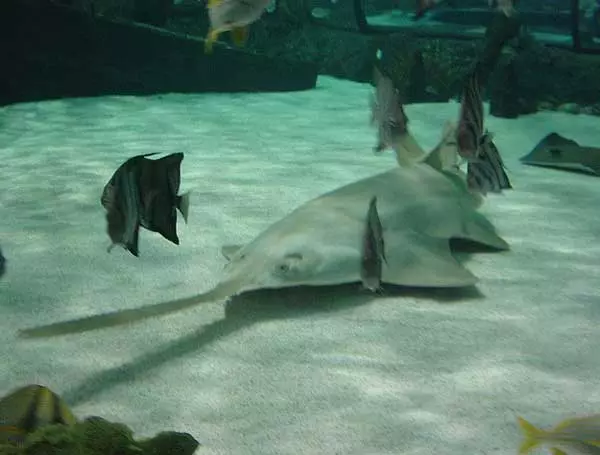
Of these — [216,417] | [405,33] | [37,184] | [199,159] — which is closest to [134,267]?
[216,417]

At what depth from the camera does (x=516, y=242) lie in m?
3.95

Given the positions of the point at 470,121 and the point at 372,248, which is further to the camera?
the point at 470,121

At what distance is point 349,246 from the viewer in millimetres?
2902

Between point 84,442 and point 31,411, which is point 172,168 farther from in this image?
point 84,442

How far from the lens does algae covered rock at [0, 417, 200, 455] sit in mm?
1430

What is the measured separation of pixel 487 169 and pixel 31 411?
267 cm

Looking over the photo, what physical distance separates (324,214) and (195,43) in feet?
27.7

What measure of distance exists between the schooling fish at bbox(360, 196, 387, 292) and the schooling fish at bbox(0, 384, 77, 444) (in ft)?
4.03

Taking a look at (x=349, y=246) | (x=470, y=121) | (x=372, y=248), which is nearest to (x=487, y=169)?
(x=470, y=121)

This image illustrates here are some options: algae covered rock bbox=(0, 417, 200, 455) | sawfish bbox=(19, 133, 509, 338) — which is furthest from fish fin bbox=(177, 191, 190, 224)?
algae covered rock bbox=(0, 417, 200, 455)

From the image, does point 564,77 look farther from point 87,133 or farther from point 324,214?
point 324,214

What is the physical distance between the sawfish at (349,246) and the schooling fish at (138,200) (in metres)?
0.31

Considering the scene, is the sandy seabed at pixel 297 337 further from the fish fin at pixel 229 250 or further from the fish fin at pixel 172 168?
the fish fin at pixel 172 168

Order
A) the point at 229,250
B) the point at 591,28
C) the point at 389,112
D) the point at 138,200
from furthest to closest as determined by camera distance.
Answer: the point at 591,28, the point at 389,112, the point at 229,250, the point at 138,200
